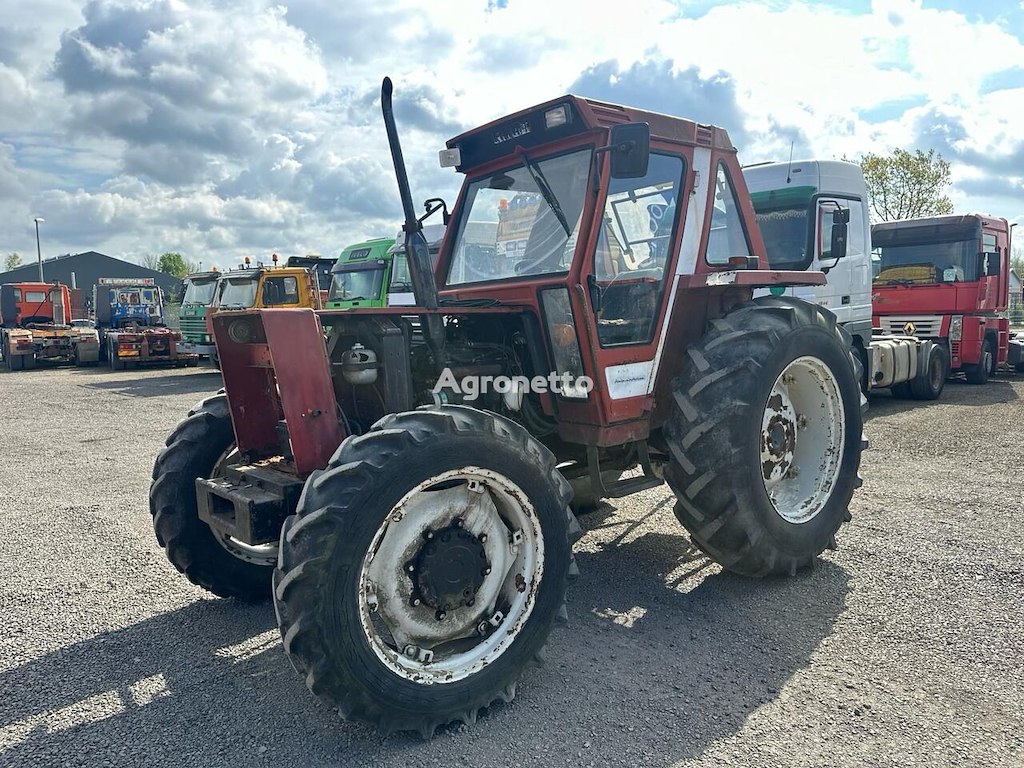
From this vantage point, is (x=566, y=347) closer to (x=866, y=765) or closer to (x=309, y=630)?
(x=309, y=630)

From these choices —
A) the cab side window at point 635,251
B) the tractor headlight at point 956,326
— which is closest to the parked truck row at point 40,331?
the tractor headlight at point 956,326

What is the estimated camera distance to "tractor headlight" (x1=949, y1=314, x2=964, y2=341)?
12.6m

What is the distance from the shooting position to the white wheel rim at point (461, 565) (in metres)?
2.93

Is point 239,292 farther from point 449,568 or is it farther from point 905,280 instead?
point 449,568

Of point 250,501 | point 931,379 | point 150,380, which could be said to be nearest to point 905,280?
point 931,379

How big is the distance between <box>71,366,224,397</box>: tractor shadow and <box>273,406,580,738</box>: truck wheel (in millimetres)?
12387

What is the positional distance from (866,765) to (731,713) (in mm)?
508

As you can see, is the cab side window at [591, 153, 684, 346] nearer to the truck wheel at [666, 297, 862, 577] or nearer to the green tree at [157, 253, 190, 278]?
the truck wheel at [666, 297, 862, 577]

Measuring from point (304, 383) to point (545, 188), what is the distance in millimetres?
1774

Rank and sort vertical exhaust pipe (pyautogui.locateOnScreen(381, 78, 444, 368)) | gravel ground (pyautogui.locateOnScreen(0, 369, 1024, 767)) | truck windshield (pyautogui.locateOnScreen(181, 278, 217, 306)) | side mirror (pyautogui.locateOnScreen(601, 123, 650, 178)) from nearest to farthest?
gravel ground (pyautogui.locateOnScreen(0, 369, 1024, 767))
side mirror (pyautogui.locateOnScreen(601, 123, 650, 178))
vertical exhaust pipe (pyautogui.locateOnScreen(381, 78, 444, 368))
truck windshield (pyautogui.locateOnScreen(181, 278, 217, 306))

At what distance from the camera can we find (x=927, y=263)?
12859 millimetres

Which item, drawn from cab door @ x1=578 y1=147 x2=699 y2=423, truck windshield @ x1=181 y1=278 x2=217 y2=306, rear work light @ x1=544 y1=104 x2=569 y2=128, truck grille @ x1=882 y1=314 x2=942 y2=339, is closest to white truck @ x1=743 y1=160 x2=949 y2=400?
truck grille @ x1=882 y1=314 x2=942 y2=339

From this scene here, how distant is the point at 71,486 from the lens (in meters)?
7.02

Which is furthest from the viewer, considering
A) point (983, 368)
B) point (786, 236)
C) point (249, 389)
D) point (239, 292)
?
point (239, 292)
